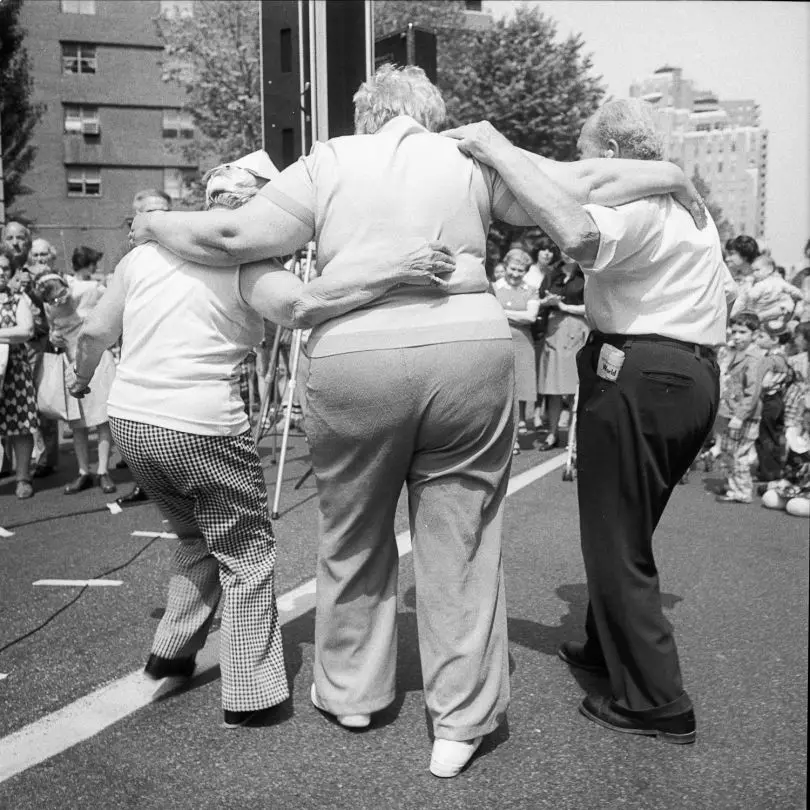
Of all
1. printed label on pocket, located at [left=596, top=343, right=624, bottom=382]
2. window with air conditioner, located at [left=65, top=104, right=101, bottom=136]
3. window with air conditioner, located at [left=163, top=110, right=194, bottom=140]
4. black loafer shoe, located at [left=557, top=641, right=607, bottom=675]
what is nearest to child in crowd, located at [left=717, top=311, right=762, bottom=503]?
black loafer shoe, located at [left=557, top=641, right=607, bottom=675]

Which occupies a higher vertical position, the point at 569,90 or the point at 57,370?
the point at 569,90

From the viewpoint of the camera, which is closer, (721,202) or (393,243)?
(393,243)

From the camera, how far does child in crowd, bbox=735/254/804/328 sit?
910 centimetres

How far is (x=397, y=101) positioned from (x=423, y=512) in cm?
121

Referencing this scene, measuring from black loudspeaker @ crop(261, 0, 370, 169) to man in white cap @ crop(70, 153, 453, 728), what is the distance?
11.4ft

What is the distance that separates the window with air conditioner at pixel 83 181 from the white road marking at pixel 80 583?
4524cm

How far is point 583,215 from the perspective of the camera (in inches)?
104

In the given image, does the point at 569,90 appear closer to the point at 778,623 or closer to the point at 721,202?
the point at 778,623

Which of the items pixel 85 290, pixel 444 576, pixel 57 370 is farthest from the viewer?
pixel 85 290

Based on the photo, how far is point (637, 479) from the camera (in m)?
2.98

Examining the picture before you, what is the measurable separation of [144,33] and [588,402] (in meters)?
45.8

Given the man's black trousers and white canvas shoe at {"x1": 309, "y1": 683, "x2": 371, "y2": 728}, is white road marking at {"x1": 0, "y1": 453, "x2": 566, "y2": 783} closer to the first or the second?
white canvas shoe at {"x1": 309, "y1": 683, "x2": 371, "y2": 728}

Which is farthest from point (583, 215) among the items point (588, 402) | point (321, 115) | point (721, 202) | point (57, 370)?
point (721, 202)

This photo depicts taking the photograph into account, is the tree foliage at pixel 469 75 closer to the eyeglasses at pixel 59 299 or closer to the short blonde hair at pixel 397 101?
the eyeglasses at pixel 59 299
